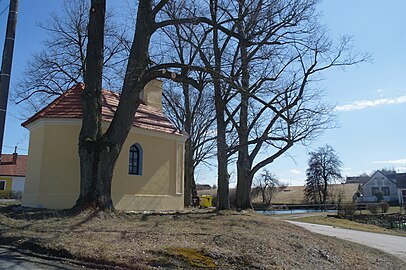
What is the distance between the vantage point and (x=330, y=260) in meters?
10.9

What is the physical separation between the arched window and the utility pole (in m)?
10.2

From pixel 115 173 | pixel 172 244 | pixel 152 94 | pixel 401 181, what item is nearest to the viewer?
pixel 172 244

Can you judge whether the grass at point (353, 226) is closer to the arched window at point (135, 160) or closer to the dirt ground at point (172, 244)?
the dirt ground at point (172, 244)

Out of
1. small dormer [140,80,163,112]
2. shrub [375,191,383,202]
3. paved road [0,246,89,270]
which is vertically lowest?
paved road [0,246,89,270]

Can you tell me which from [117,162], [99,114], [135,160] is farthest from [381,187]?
[99,114]

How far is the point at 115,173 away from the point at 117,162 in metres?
0.56

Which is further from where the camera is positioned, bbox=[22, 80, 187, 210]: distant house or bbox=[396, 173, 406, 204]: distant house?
bbox=[396, 173, 406, 204]: distant house

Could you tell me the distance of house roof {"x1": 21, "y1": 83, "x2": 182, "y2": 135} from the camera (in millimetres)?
18156

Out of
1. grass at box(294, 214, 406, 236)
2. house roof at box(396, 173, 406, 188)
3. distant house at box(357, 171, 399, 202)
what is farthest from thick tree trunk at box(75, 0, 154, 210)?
house roof at box(396, 173, 406, 188)

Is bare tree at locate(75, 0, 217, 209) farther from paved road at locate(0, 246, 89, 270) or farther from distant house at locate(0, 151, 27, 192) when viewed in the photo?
distant house at locate(0, 151, 27, 192)

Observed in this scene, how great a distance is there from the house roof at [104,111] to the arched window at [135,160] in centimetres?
120

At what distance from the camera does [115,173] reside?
1836cm

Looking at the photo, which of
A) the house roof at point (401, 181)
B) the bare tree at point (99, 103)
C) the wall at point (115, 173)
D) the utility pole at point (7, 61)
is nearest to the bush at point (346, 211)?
→ the wall at point (115, 173)

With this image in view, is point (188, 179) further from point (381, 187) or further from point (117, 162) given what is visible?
point (381, 187)
